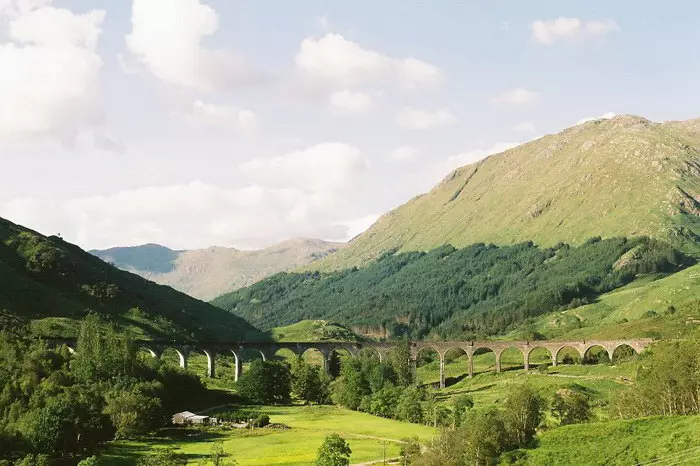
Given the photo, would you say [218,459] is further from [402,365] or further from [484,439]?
[402,365]

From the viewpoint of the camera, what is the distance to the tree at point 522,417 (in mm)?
63528

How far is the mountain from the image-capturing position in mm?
142125

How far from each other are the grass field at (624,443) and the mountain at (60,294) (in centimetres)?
10616

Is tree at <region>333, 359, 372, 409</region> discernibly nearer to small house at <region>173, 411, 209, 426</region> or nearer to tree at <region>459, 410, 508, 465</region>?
small house at <region>173, 411, 209, 426</region>

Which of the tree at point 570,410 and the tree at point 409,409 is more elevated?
the tree at point 570,410

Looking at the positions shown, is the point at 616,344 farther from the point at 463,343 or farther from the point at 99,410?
the point at 99,410

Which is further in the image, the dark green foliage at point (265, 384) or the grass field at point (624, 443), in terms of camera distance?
the dark green foliage at point (265, 384)

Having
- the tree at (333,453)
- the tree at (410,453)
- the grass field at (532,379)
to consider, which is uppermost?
the tree at (333,453)

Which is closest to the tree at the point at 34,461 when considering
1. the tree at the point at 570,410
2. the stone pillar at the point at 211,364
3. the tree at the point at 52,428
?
the tree at the point at 52,428

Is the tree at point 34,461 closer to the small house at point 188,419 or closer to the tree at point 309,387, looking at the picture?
the small house at point 188,419

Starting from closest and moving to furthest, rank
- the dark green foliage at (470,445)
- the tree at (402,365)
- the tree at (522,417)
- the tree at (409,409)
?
the dark green foliage at (470,445) < the tree at (522,417) < the tree at (409,409) < the tree at (402,365)

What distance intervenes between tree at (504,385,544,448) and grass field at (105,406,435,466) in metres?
13.7

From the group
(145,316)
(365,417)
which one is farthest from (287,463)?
(145,316)

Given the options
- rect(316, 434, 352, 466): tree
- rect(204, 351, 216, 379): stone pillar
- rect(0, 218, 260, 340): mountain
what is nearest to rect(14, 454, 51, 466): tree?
rect(316, 434, 352, 466): tree
